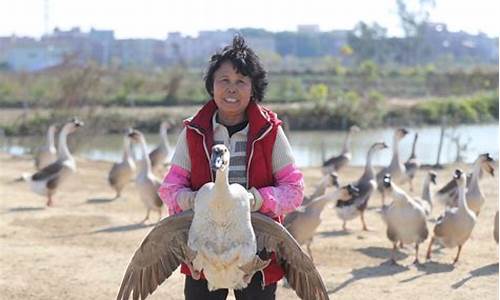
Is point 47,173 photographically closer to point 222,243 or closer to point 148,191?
point 148,191

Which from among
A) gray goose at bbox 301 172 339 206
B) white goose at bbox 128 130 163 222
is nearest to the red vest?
gray goose at bbox 301 172 339 206

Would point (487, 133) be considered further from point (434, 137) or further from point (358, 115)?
point (358, 115)

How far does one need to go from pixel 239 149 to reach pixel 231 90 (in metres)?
0.31

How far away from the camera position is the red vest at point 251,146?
4.00 metres

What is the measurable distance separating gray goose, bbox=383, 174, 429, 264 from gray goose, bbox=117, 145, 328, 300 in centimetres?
578

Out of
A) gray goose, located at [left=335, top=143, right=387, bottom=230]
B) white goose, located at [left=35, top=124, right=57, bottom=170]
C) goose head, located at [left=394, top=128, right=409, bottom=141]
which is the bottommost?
white goose, located at [left=35, top=124, right=57, bottom=170]

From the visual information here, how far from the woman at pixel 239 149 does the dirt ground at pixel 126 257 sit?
13.2 ft

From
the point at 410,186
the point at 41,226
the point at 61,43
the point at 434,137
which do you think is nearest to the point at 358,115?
the point at 434,137

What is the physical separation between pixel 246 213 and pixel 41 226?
29.6ft

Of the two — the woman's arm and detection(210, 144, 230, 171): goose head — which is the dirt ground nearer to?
the woman's arm

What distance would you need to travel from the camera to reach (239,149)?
4.06m

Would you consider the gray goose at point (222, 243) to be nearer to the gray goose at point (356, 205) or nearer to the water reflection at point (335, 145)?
the gray goose at point (356, 205)

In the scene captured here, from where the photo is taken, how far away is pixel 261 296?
13.4 ft

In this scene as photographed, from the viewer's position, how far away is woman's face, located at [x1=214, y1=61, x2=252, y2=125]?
4.04 meters
